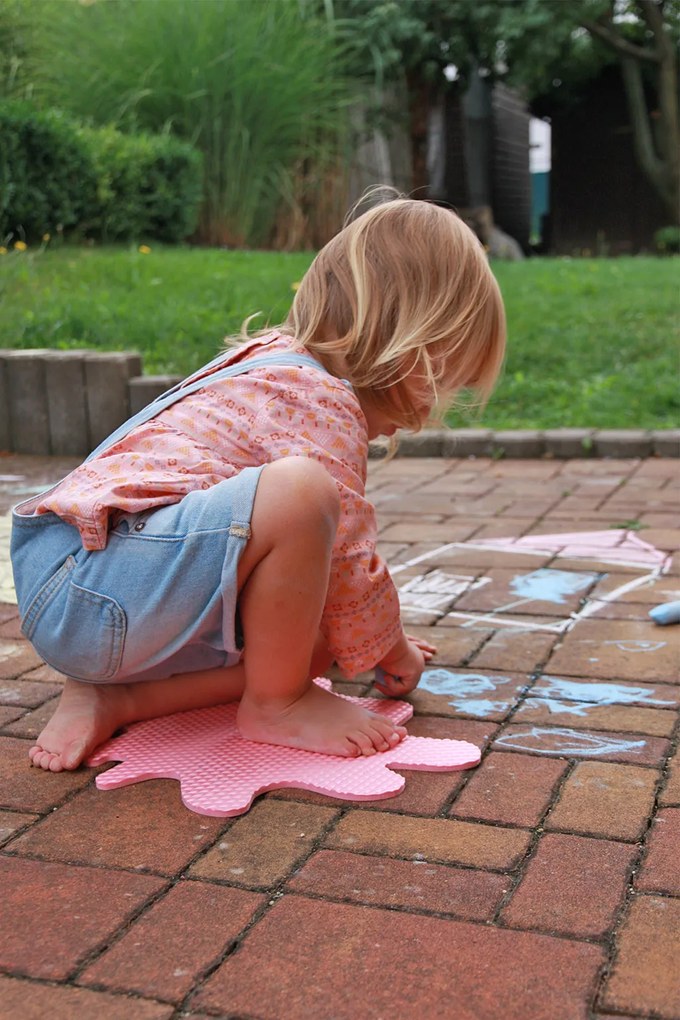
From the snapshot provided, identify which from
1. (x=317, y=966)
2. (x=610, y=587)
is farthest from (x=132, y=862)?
(x=610, y=587)

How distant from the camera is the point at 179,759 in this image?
1.92 meters

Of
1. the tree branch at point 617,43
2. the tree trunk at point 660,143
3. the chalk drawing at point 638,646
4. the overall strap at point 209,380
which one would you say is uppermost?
the tree branch at point 617,43

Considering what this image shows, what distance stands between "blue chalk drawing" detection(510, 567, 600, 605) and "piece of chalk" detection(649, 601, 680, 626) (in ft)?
0.87

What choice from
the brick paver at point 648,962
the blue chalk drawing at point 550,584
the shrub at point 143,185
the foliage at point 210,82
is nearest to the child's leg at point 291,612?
the brick paver at point 648,962

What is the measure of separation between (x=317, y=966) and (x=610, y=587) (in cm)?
172

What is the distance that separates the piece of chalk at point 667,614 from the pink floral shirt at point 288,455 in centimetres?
80

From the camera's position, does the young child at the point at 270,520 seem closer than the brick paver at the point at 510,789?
No

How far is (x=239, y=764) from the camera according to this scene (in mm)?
1884

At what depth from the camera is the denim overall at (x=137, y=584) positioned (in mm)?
1786

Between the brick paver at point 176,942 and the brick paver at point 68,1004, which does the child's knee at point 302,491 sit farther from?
the brick paver at point 68,1004

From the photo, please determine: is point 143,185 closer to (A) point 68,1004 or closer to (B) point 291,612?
(B) point 291,612

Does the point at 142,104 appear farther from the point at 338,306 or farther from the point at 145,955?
the point at 145,955

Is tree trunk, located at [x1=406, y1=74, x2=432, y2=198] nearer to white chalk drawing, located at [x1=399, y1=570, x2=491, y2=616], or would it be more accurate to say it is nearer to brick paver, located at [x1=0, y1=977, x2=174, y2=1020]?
white chalk drawing, located at [x1=399, y1=570, x2=491, y2=616]

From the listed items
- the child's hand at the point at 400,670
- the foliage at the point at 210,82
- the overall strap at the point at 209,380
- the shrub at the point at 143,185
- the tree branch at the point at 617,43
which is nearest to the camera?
the overall strap at the point at 209,380
